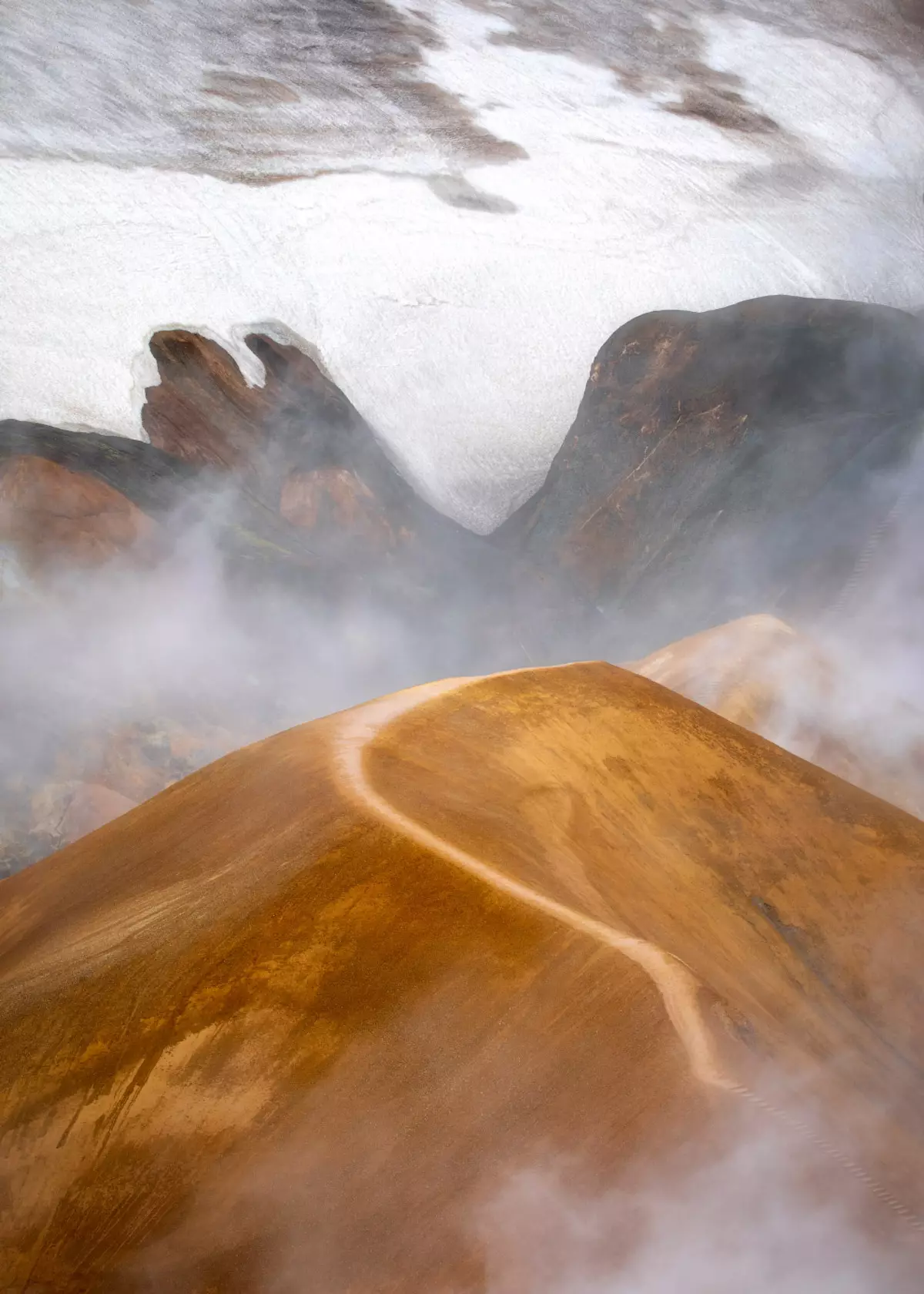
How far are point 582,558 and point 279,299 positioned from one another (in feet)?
13.4

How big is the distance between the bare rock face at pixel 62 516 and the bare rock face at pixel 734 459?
4146 millimetres

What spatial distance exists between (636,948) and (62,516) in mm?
6692

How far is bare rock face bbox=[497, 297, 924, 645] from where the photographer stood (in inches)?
390

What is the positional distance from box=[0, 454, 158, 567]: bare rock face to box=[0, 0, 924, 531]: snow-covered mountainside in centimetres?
77

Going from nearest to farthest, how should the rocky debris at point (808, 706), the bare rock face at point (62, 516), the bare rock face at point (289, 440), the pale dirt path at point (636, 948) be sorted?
the pale dirt path at point (636, 948) → the rocky debris at point (808, 706) → the bare rock face at point (62, 516) → the bare rock face at point (289, 440)

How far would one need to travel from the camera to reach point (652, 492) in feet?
35.2

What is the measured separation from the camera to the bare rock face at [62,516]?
8453 mm

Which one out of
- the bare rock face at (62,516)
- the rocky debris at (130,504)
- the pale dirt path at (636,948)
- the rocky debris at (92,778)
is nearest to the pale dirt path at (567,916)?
the pale dirt path at (636,948)

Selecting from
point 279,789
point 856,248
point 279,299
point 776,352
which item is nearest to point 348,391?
point 279,299

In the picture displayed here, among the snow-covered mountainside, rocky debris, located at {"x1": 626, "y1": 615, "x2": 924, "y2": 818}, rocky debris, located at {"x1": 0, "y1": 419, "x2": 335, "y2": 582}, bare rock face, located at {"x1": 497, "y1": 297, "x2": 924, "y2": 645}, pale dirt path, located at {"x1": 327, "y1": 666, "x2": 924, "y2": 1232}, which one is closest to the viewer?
pale dirt path, located at {"x1": 327, "y1": 666, "x2": 924, "y2": 1232}

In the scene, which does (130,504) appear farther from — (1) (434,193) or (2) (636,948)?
(2) (636,948)

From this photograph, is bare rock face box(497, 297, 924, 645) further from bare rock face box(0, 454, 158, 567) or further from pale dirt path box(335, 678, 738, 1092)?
pale dirt path box(335, 678, 738, 1092)

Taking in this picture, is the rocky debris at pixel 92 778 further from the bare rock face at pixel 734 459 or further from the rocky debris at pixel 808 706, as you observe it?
the bare rock face at pixel 734 459

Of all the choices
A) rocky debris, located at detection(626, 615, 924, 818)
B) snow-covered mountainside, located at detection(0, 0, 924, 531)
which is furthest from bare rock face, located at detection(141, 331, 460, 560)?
rocky debris, located at detection(626, 615, 924, 818)
